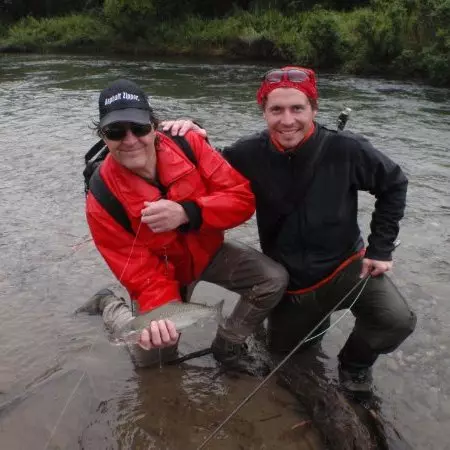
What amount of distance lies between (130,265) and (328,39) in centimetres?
2171

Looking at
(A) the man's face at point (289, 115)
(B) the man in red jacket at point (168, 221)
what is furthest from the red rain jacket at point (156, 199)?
(A) the man's face at point (289, 115)

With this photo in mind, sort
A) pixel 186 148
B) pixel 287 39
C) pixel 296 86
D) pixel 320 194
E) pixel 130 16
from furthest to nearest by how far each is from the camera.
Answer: pixel 130 16 → pixel 287 39 → pixel 186 148 → pixel 320 194 → pixel 296 86

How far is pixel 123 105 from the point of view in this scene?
13.3 feet

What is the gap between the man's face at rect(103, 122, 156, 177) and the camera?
13.1 ft

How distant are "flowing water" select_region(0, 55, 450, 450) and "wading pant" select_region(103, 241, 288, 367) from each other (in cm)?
55

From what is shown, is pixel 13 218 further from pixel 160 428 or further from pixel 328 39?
pixel 328 39

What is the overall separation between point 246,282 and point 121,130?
5.50 ft

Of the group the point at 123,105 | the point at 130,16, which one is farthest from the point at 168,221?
the point at 130,16

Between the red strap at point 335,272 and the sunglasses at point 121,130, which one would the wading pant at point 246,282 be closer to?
the red strap at point 335,272

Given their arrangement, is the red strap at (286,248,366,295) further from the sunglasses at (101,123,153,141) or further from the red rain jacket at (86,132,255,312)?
the sunglasses at (101,123,153,141)

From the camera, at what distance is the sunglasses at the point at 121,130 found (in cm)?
398

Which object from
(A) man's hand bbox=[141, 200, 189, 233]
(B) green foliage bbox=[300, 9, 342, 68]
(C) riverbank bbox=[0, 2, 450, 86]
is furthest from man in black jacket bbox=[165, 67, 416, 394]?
(B) green foliage bbox=[300, 9, 342, 68]

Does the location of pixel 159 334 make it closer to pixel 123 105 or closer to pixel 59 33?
→ pixel 123 105

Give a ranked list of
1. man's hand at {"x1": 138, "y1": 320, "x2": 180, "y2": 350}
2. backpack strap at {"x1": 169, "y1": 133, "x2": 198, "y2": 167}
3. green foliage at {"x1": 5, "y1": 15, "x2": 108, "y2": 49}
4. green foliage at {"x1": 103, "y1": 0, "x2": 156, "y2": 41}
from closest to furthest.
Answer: man's hand at {"x1": 138, "y1": 320, "x2": 180, "y2": 350} → backpack strap at {"x1": 169, "y1": 133, "x2": 198, "y2": 167} → green foliage at {"x1": 103, "y1": 0, "x2": 156, "y2": 41} → green foliage at {"x1": 5, "y1": 15, "x2": 108, "y2": 49}
